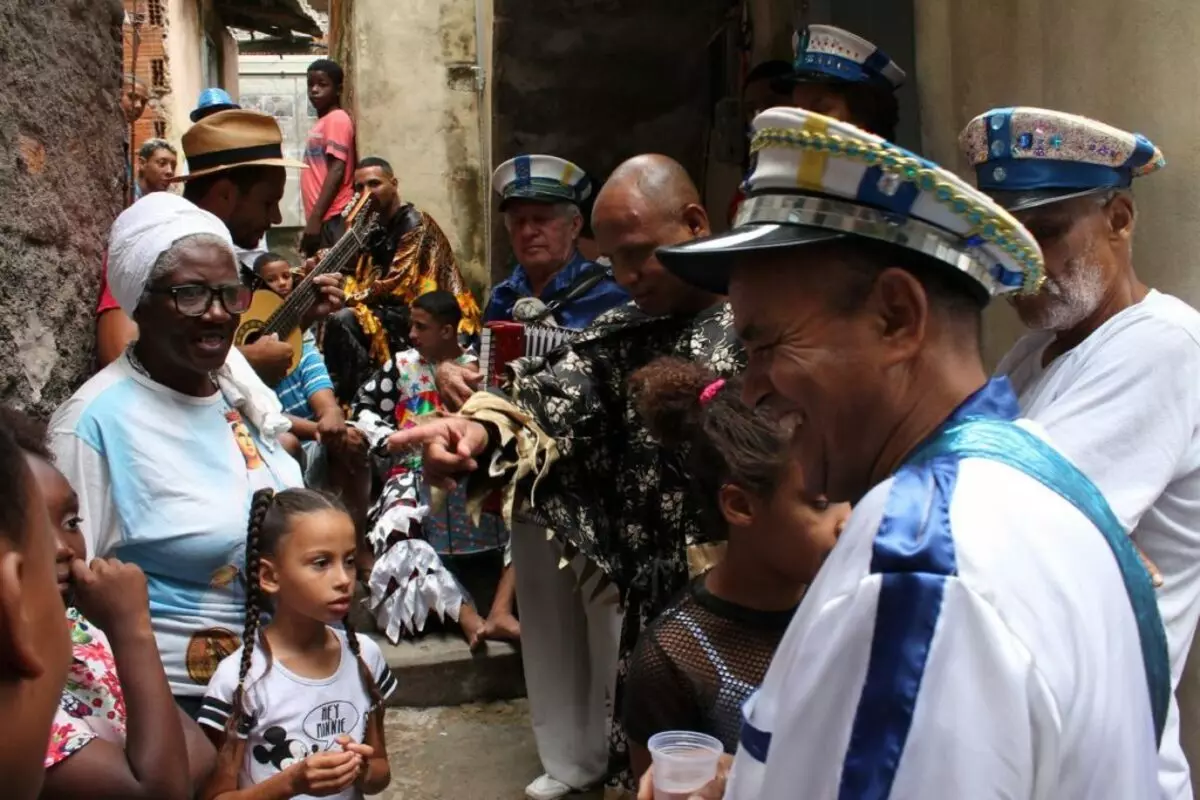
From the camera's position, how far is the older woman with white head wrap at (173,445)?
239 cm

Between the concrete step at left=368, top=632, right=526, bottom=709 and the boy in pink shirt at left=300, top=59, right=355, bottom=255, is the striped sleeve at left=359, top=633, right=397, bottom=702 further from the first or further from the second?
the boy in pink shirt at left=300, top=59, right=355, bottom=255

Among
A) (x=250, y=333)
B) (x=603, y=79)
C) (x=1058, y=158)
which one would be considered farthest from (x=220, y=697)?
(x=603, y=79)

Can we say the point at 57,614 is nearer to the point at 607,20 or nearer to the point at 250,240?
the point at 250,240

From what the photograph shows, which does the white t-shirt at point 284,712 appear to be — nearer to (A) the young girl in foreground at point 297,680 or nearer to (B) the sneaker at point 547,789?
(A) the young girl in foreground at point 297,680

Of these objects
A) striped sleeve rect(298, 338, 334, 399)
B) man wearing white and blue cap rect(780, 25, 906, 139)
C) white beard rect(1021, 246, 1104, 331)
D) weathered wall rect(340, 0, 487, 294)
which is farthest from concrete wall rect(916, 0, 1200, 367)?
Result: weathered wall rect(340, 0, 487, 294)

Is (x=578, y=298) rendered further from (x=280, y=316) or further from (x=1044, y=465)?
(x=1044, y=465)

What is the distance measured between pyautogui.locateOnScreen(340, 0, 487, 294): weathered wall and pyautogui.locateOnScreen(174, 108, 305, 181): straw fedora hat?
5.37 m

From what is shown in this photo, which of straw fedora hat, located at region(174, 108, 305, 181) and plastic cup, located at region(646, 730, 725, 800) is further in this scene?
straw fedora hat, located at region(174, 108, 305, 181)

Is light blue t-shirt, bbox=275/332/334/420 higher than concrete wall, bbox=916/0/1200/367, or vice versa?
concrete wall, bbox=916/0/1200/367

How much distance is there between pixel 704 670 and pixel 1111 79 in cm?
190

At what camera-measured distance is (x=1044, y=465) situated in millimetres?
1123

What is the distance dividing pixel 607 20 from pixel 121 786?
5.54 meters

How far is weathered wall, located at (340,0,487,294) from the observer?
9320 mm

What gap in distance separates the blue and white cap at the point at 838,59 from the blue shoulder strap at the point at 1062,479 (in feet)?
8.30
